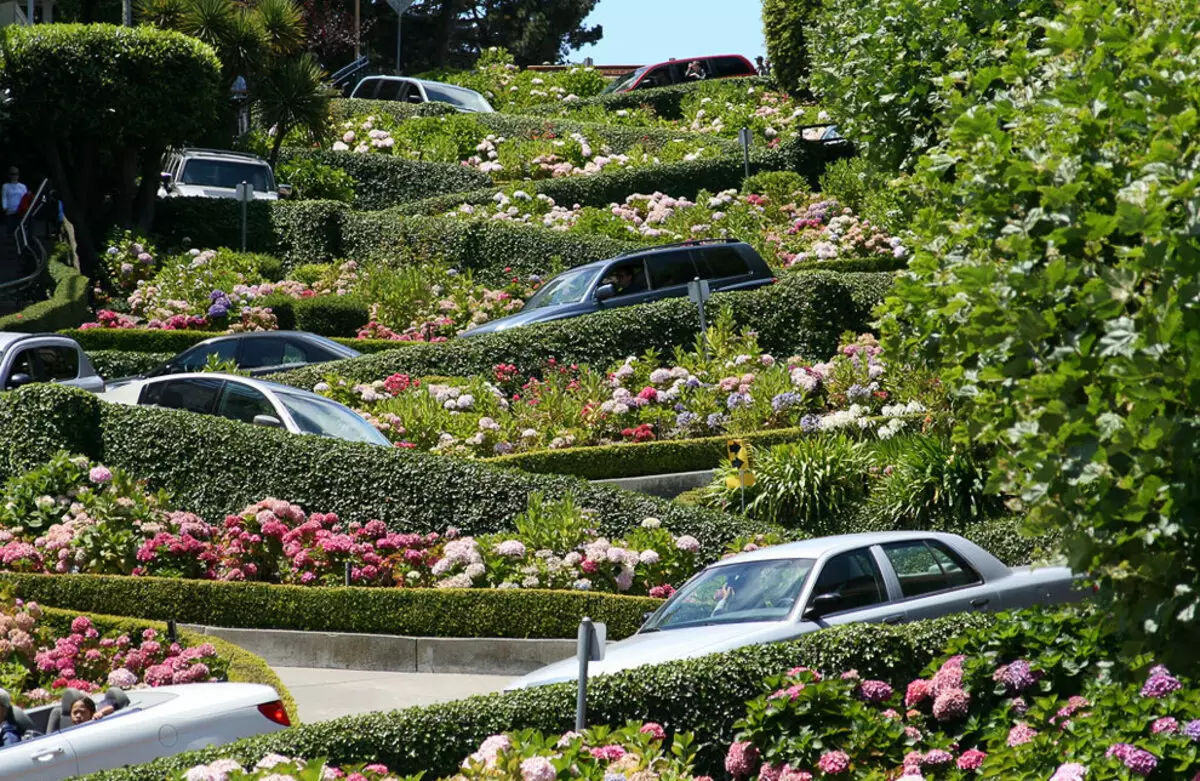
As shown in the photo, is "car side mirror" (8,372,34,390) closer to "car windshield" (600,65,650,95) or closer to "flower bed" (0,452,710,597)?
"flower bed" (0,452,710,597)

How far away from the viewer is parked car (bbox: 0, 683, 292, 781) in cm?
830

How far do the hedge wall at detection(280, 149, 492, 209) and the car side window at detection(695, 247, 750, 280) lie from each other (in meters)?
14.8

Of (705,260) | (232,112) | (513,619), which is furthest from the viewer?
(232,112)

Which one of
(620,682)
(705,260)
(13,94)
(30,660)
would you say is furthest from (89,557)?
(13,94)

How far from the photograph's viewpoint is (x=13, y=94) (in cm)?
3064

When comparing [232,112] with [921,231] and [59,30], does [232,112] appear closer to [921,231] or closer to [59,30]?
[59,30]

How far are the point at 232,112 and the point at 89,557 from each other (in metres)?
26.2

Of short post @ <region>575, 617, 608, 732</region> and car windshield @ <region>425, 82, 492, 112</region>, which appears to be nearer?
short post @ <region>575, 617, 608, 732</region>

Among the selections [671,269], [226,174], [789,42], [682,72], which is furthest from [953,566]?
[682,72]

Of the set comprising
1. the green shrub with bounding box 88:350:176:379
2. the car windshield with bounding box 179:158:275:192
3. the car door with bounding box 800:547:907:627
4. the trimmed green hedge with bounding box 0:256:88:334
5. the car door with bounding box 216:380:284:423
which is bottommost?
the green shrub with bounding box 88:350:176:379

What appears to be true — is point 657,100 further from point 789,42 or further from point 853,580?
point 853,580

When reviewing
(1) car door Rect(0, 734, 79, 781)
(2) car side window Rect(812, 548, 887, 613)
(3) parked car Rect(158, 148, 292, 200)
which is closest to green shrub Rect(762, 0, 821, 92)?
(3) parked car Rect(158, 148, 292, 200)

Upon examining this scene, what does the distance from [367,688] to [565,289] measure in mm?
11767

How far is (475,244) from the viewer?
3036 cm
